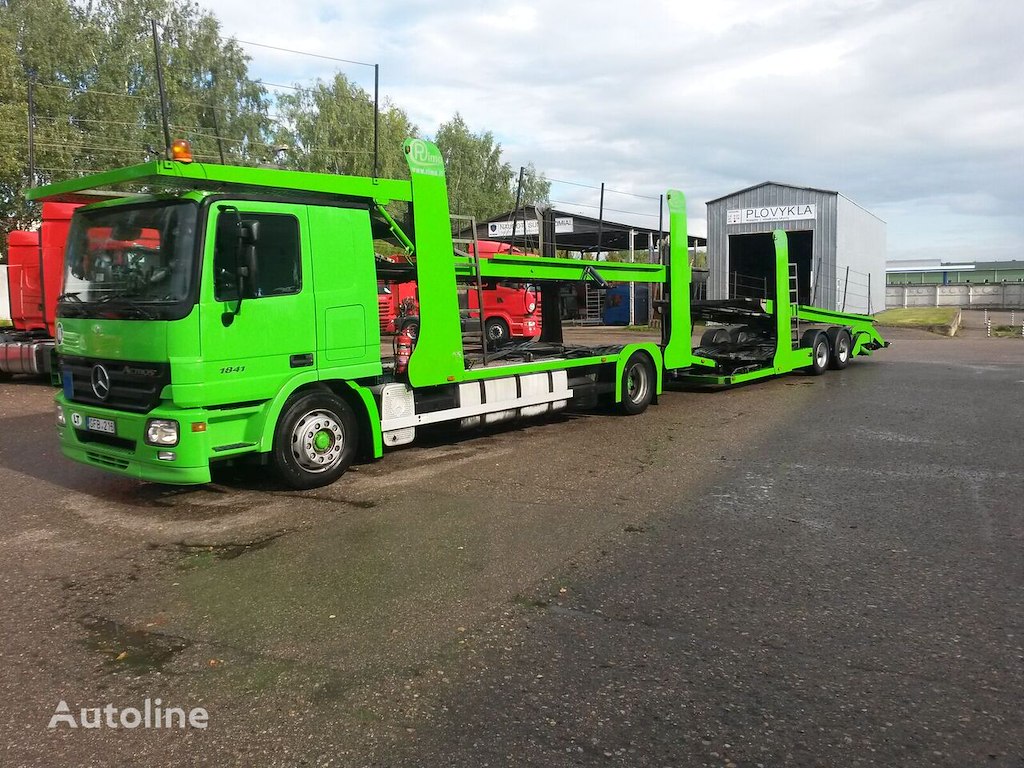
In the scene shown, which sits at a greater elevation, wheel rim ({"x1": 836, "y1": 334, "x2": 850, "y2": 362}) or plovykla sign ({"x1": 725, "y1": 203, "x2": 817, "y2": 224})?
plovykla sign ({"x1": 725, "y1": 203, "x2": 817, "y2": 224})

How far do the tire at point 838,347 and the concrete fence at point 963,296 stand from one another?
125 ft

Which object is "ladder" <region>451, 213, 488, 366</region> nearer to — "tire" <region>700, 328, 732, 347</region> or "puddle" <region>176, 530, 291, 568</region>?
"puddle" <region>176, 530, 291, 568</region>

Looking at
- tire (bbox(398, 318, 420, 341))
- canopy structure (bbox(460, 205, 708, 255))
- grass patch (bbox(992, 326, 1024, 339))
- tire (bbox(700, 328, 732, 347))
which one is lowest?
grass patch (bbox(992, 326, 1024, 339))

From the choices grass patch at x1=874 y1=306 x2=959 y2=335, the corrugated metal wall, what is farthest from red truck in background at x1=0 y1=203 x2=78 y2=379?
grass patch at x1=874 y1=306 x2=959 y2=335

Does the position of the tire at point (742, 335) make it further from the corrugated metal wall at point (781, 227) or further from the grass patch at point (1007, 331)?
the grass patch at point (1007, 331)

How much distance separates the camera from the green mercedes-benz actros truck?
5.99 m

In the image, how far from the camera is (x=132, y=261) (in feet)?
20.7

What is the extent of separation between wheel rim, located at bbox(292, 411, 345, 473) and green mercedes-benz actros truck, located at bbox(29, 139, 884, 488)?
0.01 m

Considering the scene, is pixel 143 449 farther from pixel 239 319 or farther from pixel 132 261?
pixel 132 261

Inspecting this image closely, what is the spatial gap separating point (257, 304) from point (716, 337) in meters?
11.5

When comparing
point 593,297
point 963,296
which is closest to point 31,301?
point 593,297

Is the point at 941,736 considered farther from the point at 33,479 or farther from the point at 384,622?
the point at 33,479

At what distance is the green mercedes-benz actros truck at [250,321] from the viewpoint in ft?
A: 19.7

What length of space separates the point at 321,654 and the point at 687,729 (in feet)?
5.81
